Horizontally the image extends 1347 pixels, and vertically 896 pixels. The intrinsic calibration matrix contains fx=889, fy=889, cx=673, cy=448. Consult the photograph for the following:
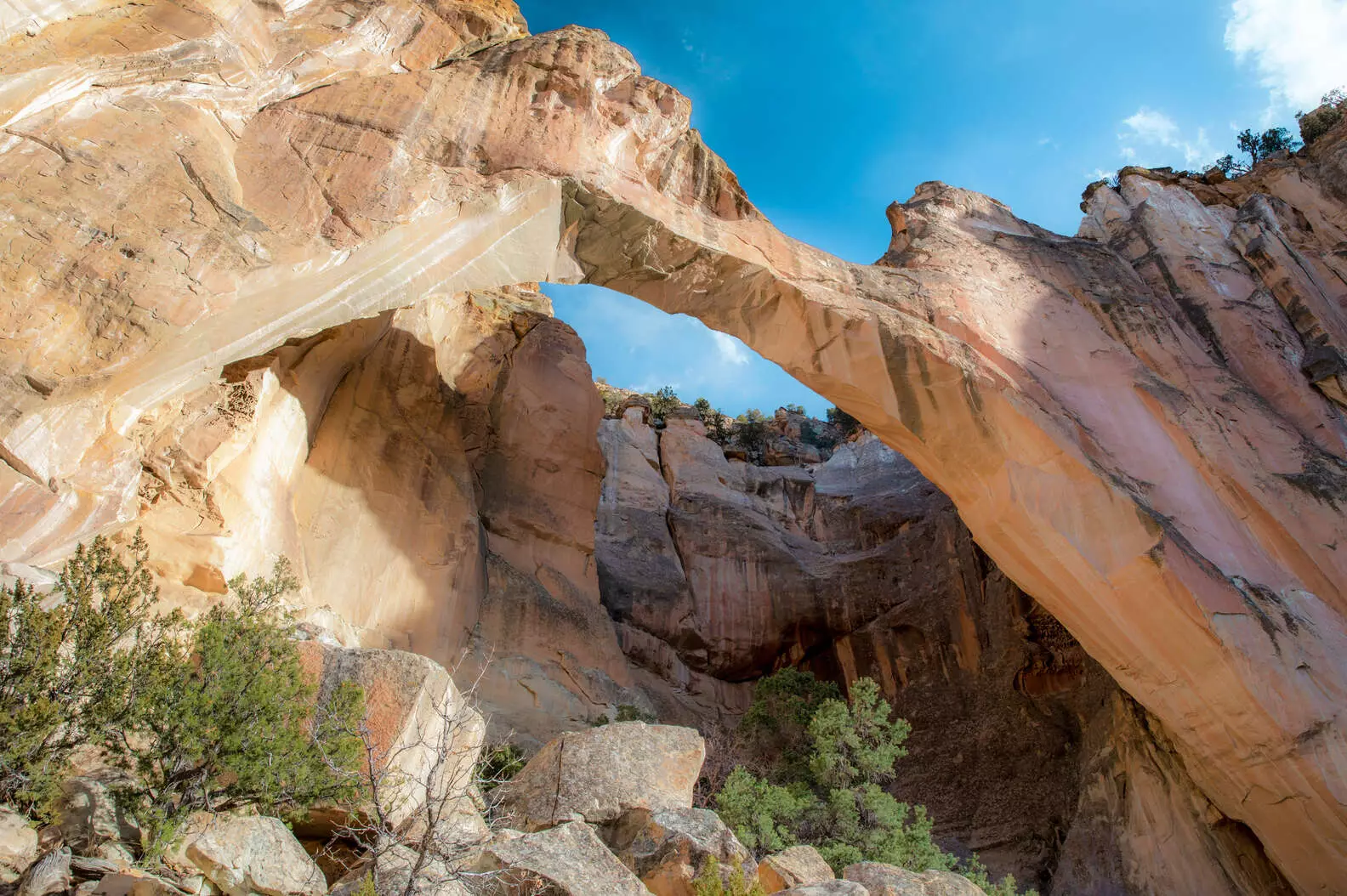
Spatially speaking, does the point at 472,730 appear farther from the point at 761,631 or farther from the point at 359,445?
the point at 761,631

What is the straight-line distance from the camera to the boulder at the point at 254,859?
5.98 m

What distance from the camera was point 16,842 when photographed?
5.45 meters

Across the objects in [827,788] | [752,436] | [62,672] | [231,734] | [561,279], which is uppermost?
[752,436]

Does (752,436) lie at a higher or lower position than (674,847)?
higher

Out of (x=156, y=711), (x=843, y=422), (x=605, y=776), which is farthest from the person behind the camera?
(x=843, y=422)

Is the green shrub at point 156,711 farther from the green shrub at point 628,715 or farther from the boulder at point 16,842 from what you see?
the green shrub at point 628,715

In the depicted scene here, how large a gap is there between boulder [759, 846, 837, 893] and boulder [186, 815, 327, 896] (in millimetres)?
4142

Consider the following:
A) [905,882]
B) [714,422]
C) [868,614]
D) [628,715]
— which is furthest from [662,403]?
[905,882]

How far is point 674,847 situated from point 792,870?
1513 millimetres

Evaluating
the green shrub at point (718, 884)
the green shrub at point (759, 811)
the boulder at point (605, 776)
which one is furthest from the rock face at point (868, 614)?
the green shrub at point (718, 884)

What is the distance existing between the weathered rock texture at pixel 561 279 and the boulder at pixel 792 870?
640cm

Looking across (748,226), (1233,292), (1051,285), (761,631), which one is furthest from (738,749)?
(1233,292)

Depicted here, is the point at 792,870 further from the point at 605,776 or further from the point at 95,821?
the point at 95,821

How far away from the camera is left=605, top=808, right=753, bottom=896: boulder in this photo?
24.9 feet
